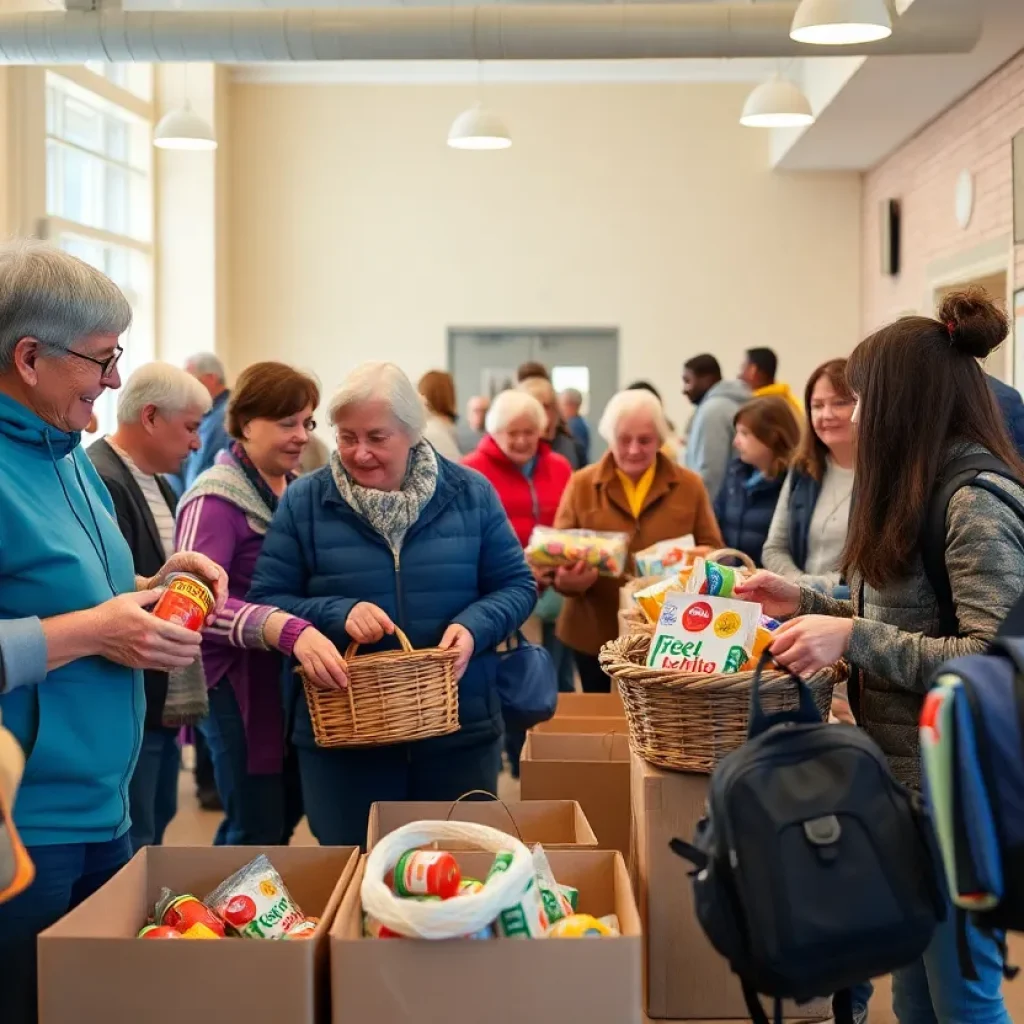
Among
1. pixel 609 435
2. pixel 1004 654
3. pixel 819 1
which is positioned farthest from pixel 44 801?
pixel 819 1

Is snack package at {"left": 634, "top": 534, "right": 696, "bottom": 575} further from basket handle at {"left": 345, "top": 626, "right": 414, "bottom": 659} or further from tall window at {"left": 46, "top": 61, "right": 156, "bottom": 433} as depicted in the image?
tall window at {"left": 46, "top": 61, "right": 156, "bottom": 433}

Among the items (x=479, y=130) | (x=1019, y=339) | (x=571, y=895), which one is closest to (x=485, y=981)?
(x=571, y=895)

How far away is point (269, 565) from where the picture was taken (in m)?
2.86

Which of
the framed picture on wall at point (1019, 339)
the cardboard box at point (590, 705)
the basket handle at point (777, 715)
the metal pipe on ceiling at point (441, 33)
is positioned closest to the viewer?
the basket handle at point (777, 715)

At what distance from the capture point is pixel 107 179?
1051cm

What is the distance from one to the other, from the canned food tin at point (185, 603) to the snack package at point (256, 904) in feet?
1.31

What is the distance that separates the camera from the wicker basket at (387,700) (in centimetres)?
254

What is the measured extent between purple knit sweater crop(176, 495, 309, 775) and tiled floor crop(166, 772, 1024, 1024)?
720mm

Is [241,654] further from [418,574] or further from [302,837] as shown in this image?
[302,837]

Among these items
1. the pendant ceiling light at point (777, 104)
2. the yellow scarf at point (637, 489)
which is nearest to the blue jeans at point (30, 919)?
the yellow scarf at point (637, 489)

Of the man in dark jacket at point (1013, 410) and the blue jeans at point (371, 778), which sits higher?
the man in dark jacket at point (1013, 410)

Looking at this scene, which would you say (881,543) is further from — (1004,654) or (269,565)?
(269,565)

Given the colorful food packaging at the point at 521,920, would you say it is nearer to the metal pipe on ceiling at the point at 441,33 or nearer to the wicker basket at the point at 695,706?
the wicker basket at the point at 695,706

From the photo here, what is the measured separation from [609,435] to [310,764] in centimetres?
224
